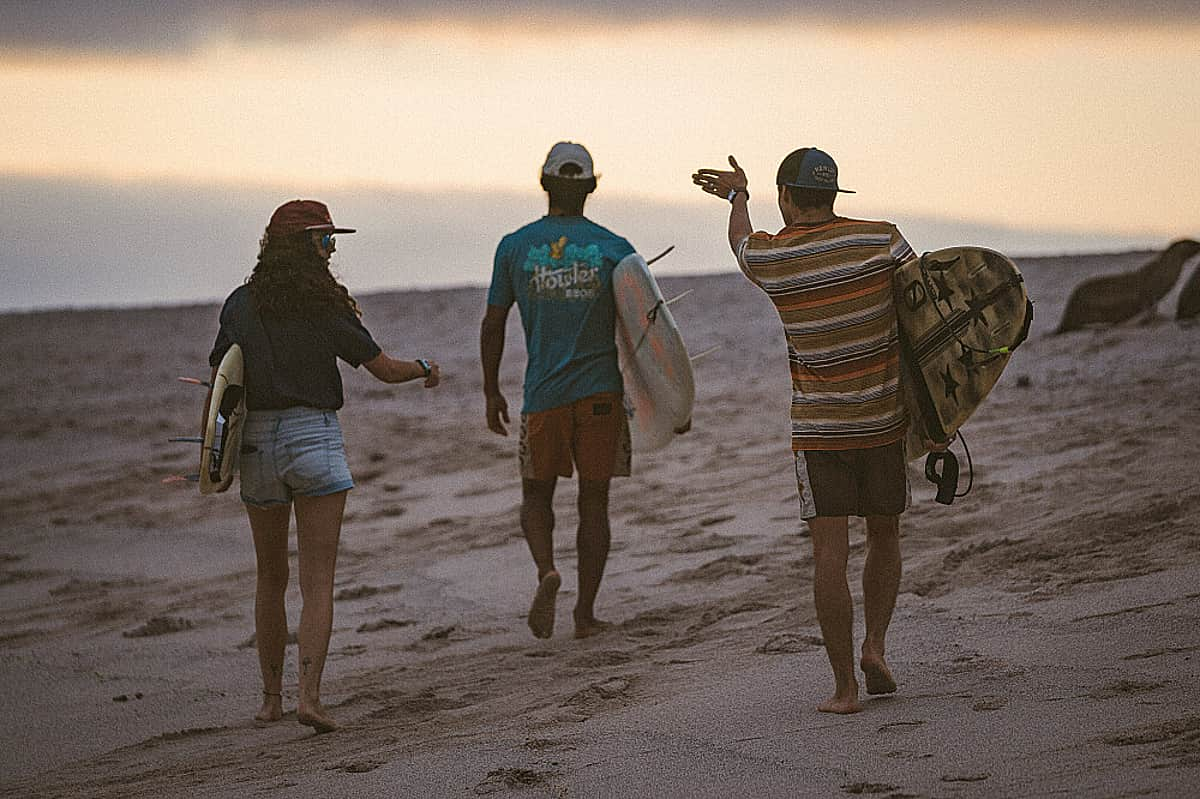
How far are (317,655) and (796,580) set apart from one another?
243 centimetres

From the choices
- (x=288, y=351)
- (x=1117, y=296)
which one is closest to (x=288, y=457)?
(x=288, y=351)

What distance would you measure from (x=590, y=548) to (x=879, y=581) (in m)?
→ 2.03

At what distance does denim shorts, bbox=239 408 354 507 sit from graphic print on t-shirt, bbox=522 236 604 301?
1.39 m

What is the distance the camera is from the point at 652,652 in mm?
5980

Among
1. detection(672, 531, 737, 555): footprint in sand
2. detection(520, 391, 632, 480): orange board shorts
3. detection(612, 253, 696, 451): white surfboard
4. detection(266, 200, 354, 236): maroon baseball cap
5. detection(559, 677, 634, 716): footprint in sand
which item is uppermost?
detection(266, 200, 354, 236): maroon baseball cap

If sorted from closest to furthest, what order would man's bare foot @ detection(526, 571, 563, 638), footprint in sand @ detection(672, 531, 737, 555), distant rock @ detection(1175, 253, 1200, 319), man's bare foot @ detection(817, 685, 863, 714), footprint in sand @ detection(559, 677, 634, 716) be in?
man's bare foot @ detection(817, 685, 863, 714) < footprint in sand @ detection(559, 677, 634, 716) < man's bare foot @ detection(526, 571, 563, 638) < footprint in sand @ detection(672, 531, 737, 555) < distant rock @ detection(1175, 253, 1200, 319)

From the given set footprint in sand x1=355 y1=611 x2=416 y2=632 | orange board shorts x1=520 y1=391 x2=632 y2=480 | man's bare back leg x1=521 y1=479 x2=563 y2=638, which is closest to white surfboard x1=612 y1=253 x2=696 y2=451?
orange board shorts x1=520 y1=391 x2=632 y2=480

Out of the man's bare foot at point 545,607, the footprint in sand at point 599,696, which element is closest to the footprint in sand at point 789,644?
the footprint in sand at point 599,696

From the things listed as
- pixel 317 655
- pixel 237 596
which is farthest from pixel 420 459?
pixel 317 655

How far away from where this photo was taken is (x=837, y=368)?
462cm

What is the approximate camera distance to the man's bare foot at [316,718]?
5223 millimetres

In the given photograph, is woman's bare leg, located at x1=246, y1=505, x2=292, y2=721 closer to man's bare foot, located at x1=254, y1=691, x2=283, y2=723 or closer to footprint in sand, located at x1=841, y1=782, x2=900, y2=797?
man's bare foot, located at x1=254, y1=691, x2=283, y2=723

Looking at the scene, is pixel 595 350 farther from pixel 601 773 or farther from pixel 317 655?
pixel 601 773

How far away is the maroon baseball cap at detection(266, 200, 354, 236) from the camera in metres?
5.36
